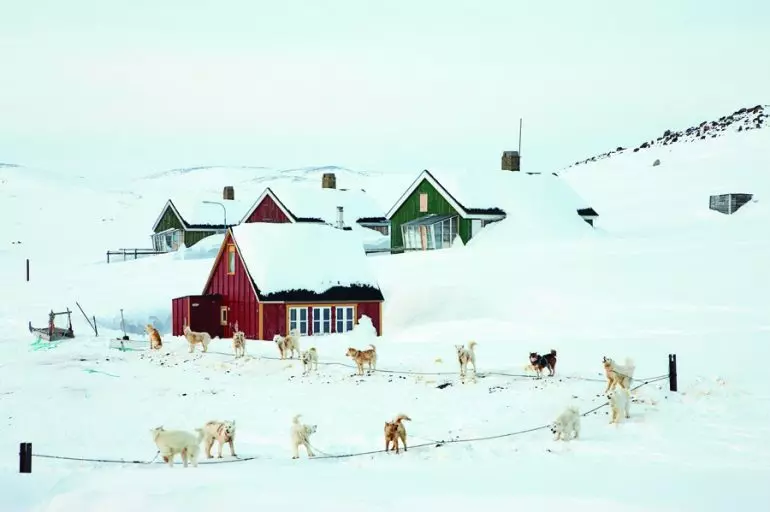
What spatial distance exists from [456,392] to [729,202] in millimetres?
39232

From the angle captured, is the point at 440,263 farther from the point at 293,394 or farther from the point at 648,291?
the point at 293,394

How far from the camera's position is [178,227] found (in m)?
71.2

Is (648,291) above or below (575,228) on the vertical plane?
below

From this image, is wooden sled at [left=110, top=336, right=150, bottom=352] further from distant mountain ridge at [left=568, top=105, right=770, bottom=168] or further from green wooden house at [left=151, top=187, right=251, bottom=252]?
distant mountain ridge at [left=568, top=105, right=770, bottom=168]

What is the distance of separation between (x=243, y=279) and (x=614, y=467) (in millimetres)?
22466

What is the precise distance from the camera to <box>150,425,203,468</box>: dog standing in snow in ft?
54.7

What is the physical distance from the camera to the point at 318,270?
35781 millimetres

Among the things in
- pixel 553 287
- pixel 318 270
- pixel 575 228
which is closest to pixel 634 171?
pixel 575 228

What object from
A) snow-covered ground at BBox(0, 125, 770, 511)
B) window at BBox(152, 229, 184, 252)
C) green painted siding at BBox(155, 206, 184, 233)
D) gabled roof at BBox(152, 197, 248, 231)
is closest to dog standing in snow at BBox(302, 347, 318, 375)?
snow-covered ground at BBox(0, 125, 770, 511)

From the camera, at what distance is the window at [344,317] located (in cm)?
3572

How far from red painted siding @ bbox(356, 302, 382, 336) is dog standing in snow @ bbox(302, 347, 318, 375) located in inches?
348

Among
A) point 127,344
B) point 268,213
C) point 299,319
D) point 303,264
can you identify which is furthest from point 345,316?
point 268,213

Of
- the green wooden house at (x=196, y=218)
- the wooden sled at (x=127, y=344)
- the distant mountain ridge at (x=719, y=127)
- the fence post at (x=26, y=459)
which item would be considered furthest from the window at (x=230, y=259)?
the distant mountain ridge at (x=719, y=127)

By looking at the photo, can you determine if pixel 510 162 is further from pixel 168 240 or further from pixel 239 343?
pixel 239 343
